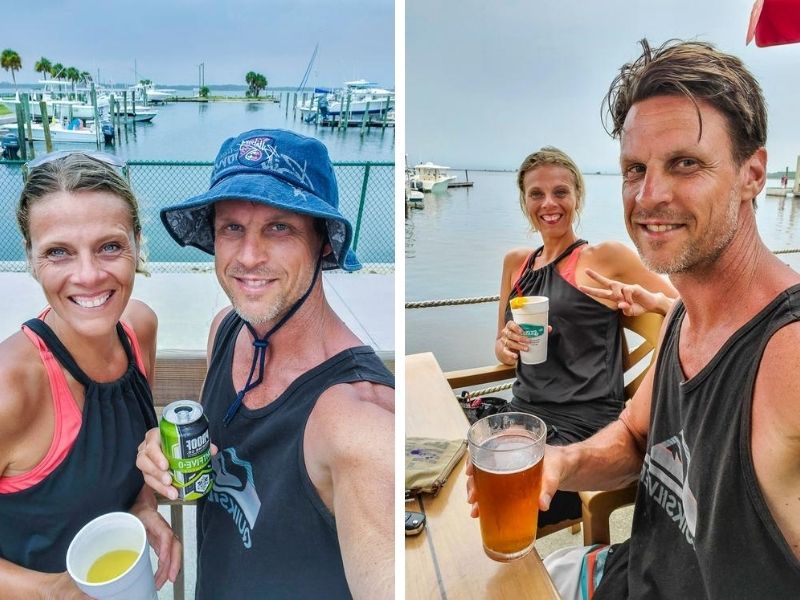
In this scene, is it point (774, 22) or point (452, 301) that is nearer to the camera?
point (774, 22)

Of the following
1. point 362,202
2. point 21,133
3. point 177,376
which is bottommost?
point 177,376

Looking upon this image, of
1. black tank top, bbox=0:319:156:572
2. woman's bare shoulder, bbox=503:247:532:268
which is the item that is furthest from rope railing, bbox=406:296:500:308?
black tank top, bbox=0:319:156:572

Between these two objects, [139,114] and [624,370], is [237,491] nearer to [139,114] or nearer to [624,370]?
[139,114]

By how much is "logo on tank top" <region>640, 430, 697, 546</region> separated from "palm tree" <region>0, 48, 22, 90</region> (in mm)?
1172

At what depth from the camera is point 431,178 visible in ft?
5.06

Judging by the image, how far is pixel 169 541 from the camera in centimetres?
96

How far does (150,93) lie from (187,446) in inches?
27.8

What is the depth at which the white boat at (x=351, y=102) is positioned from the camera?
95 cm

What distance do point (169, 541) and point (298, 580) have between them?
235 mm

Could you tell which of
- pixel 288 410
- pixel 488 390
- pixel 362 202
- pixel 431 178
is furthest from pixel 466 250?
pixel 288 410

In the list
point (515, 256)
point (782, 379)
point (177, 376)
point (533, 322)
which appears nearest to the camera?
point (782, 379)

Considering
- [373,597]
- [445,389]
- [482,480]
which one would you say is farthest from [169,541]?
[445,389]

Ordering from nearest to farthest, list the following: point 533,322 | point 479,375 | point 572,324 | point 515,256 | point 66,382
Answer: point 66,382
point 533,322
point 572,324
point 479,375
point 515,256

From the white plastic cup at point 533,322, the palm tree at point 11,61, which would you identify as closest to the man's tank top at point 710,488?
the white plastic cup at point 533,322
